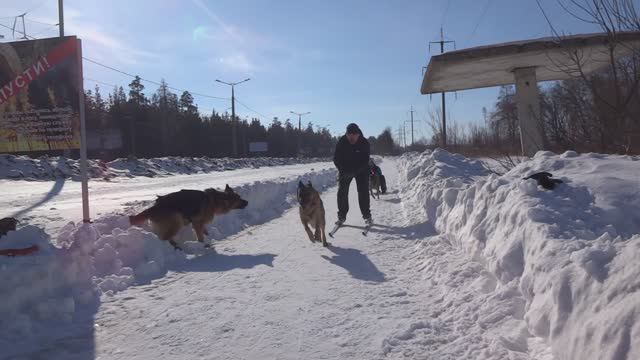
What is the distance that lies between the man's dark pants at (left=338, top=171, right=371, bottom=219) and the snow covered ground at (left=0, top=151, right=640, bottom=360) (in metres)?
2.51

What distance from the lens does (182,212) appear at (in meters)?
7.74

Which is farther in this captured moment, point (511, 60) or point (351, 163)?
point (511, 60)

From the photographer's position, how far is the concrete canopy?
36.8 ft

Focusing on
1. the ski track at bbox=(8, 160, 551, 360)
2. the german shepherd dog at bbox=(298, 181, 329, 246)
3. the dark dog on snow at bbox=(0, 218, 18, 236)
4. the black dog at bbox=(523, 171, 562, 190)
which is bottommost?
the ski track at bbox=(8, 160, 551, 360)

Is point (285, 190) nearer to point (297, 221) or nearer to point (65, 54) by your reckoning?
point (297, 221)

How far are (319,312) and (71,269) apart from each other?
9.14 ft

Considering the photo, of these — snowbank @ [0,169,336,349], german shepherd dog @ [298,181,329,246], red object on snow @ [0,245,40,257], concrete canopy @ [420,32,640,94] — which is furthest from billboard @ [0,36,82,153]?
concrete canopy @ [420,32,640,94]

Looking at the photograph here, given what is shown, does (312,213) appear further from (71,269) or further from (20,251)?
(20,251)

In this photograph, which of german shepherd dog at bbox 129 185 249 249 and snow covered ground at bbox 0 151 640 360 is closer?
snow covered ground at bbox 0 151 640 360

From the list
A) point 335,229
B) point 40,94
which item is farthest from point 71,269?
point 335,229

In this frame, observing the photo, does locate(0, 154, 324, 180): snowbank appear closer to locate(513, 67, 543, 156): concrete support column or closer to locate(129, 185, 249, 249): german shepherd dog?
locate(129, 185, 249, 249): german shepherd dog

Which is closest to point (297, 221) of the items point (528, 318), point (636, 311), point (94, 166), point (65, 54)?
point (65, 54)

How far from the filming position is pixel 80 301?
16.1ft

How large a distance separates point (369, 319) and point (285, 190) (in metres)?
12.6
